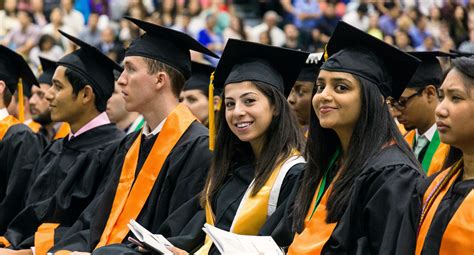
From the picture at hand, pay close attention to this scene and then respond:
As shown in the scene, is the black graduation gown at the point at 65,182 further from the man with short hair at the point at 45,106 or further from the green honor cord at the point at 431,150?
the green honor cord at the point at 431,150

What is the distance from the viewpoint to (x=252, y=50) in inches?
204

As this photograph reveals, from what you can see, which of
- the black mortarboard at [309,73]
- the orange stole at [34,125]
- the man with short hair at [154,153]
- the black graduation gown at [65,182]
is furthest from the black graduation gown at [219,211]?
the orange stole at [34,125]

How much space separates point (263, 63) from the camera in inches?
203

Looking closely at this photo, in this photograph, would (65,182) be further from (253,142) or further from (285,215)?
(285,215)

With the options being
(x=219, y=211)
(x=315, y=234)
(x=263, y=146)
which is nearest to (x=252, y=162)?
(x=263, y=146)

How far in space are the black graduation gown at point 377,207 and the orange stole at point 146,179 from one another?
1724 millimetres

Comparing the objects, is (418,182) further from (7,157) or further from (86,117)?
(7,157)

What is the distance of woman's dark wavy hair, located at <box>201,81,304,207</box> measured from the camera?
5.00 m

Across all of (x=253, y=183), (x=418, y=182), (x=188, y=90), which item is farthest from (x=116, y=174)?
(x=418, y=182)

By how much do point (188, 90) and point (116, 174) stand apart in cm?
192

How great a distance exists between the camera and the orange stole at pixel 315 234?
429cm

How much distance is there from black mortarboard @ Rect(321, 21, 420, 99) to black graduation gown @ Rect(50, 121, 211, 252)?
1.34 metres

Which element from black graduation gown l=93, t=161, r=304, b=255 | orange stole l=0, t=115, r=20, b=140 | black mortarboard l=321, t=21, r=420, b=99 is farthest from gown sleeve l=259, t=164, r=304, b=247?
orange stole l=0, t=115, r=20, b=140

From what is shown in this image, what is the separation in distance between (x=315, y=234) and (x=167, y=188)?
1.50m
